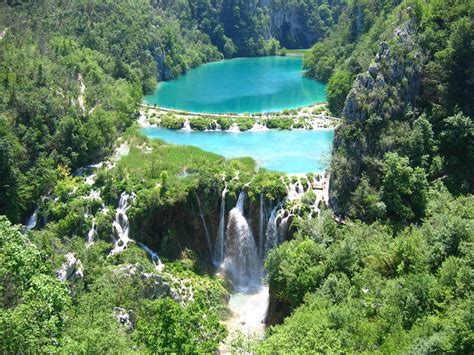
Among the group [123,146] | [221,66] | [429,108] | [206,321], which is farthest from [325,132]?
[221,66]

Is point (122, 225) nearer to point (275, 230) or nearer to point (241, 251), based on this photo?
point (241, 251)

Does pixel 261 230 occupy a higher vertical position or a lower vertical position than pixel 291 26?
lower

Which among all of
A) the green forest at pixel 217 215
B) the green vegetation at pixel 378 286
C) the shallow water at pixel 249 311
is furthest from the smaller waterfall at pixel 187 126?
the green vegetation at pixel 378 286

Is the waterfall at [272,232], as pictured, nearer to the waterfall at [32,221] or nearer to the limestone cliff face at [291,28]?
the waterfall at [32,221]

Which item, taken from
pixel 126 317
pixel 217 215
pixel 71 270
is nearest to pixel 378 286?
pixel 126 317

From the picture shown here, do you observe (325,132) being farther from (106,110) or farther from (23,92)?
(23,92)

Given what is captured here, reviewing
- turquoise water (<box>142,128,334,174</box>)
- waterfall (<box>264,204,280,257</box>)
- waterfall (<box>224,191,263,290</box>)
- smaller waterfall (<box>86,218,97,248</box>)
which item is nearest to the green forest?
smaller waterfall (<box>86,218,97,248</box>)

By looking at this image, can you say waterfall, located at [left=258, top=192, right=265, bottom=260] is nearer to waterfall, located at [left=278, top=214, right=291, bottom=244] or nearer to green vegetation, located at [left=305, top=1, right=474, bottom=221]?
waterfall, located at [left=278, top=214, right=291, bottom=244]
